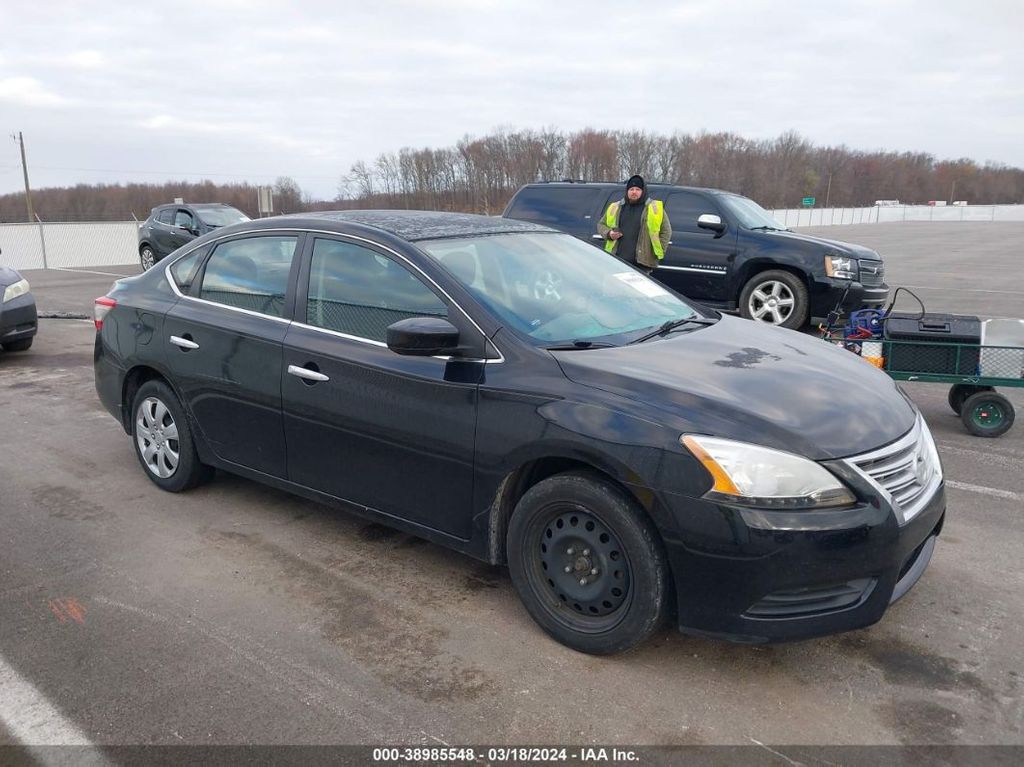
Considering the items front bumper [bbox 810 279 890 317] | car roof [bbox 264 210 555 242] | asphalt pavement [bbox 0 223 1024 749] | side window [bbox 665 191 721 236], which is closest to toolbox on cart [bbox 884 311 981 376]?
asphalt pavement [bbox 0 223 1024 749]

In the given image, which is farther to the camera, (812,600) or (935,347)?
(935,347)

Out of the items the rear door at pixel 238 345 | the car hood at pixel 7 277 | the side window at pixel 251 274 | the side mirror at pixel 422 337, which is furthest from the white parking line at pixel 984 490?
the car hood at pixel 7 277

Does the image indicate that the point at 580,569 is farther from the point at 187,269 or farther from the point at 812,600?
the point at 187,269

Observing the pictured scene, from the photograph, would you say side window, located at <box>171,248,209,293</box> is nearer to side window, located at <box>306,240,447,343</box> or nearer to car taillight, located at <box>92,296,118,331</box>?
car taillight, located at <box>92,296,118,331</box>

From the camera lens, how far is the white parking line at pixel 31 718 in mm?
2703

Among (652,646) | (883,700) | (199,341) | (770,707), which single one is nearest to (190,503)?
(199,341)

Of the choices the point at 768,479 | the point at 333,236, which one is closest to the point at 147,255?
the point at 333,236

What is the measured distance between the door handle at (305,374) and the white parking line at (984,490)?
3800 mm

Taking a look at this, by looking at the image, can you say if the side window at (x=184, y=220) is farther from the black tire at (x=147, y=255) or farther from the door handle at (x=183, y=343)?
the door handle at (x=183, y=343)

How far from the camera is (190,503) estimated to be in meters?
4.77

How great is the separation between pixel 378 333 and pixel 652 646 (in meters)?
1.79

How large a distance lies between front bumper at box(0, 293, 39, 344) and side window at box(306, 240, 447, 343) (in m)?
6.49

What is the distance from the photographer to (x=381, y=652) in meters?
3.20

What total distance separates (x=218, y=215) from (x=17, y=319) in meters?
10.9
